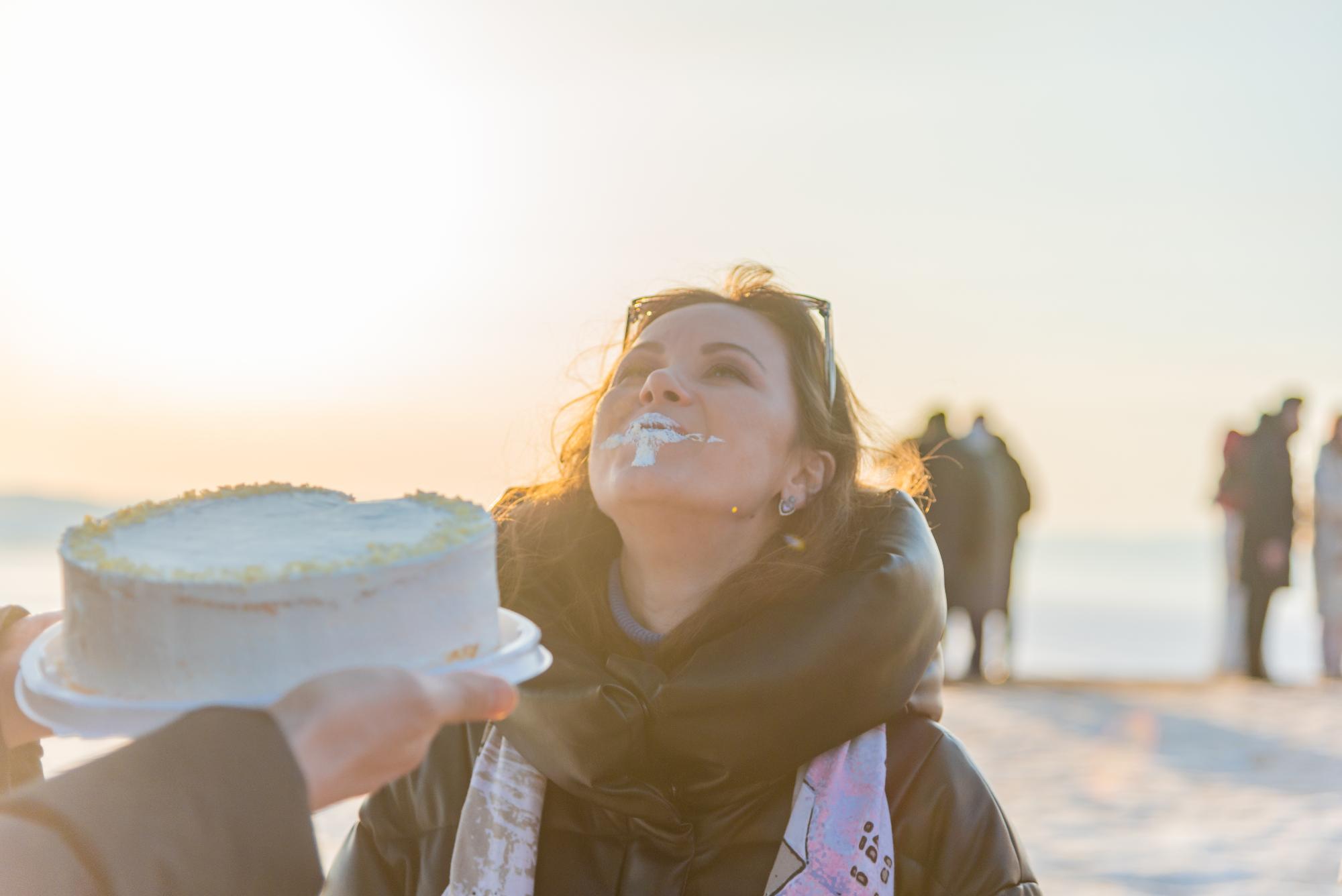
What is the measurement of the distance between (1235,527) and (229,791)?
1355cm

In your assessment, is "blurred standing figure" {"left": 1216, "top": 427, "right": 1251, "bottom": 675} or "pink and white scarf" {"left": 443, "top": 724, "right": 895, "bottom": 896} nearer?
"pink and white scarf" {"left": 443, "top": 724, "right": 895, "bottom": 896}

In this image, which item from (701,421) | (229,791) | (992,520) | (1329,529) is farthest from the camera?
(1329,529)

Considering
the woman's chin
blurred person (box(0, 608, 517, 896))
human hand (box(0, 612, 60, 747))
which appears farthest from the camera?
the woman's chin

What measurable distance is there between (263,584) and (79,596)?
28 cm

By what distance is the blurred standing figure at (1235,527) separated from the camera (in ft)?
42.3

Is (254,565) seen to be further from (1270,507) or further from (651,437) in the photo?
(1270,507)

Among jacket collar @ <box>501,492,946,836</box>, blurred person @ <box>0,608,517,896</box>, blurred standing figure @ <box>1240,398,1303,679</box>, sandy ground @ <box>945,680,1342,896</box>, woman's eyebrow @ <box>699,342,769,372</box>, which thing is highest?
woman's eyebrow @ <box>699,342,769,372</box>

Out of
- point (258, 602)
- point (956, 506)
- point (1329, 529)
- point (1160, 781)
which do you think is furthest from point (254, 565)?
point (1329, 529)

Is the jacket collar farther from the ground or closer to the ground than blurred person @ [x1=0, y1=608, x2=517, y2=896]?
closer to the ground

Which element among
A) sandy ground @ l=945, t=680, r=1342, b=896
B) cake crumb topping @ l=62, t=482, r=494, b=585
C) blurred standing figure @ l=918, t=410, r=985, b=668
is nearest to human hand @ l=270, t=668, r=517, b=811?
cake crumb topping @ l=62, t=482, r=494, b=585

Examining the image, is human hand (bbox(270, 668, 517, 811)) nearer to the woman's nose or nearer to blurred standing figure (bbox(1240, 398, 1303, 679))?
the woman's nose

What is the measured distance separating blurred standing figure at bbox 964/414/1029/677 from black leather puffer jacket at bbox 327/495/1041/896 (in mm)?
9853

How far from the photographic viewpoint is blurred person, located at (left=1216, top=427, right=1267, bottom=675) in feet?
42.3

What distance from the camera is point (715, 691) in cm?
259
